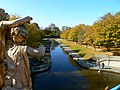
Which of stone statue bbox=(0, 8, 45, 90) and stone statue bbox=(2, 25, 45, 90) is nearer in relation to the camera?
stone statue bbox=(0, 8, 45, 90)

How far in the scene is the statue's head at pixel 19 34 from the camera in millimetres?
3627

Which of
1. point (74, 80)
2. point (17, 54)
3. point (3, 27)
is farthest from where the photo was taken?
point (74, 80)

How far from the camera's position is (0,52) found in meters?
3.42

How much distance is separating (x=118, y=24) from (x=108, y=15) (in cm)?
470

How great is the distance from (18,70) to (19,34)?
20.4 inches

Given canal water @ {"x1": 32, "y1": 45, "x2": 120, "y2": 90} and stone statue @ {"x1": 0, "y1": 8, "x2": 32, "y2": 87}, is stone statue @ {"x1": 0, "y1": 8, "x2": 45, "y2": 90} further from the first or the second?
canal water @ {"x1": 32, "y1": 45, "x2": 120, "y2": 90}

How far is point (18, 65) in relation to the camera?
3600mm

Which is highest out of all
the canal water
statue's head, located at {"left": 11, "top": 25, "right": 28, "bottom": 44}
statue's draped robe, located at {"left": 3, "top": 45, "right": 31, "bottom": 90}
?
statue's head, located at {"left": 11, "top": 25, "right": 28, "bottom": 44}

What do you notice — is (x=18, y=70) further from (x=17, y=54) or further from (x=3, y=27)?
(x=3, y=27)

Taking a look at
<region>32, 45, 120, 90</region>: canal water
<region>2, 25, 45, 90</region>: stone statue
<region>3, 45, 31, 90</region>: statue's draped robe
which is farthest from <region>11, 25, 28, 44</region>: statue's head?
<region>32, 45, 120, 90</region>: canal water

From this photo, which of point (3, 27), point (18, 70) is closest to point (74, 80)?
point (18, 70)

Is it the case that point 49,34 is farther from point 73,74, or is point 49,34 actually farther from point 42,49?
point 42,49

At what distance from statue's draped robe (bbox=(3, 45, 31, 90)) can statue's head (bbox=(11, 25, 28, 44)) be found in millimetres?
110

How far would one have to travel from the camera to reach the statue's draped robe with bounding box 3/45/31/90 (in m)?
3.56
